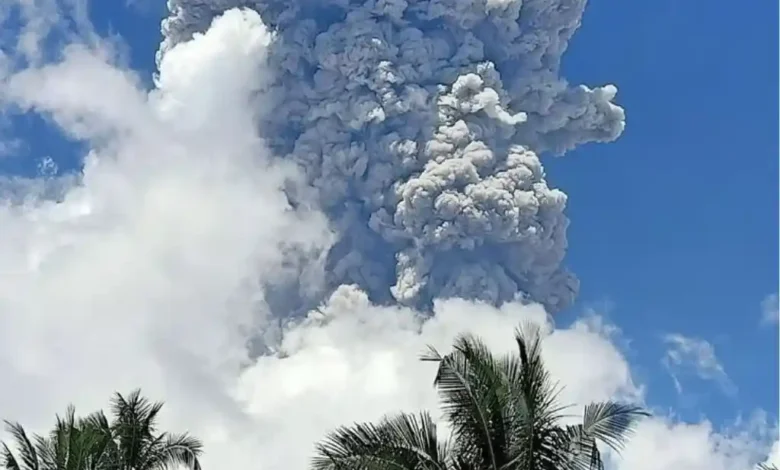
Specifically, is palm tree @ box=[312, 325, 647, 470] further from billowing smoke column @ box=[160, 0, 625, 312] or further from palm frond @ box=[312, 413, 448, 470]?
billowing smoke column @ box=[160, 0, 625, 312]

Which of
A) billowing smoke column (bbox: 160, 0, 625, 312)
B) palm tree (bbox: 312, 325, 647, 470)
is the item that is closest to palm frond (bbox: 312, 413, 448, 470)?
→ palm tree (bbox: 312, 325, 647, 470)

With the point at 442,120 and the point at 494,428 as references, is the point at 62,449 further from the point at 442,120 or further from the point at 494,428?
the point at 442,120

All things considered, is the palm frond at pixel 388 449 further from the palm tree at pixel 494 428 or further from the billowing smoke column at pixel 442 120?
the billowing smoke column at pixel 442 120

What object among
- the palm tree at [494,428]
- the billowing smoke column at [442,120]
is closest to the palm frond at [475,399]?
the palm tree at [494,428]

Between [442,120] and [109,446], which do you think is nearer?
[109,446]

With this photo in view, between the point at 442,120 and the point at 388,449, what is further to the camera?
the point at 442,120

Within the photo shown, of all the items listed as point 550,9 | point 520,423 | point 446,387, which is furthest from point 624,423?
point 550,9

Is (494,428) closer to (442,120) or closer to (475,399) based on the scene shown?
(475,399)

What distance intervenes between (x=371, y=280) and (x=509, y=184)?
18.3m

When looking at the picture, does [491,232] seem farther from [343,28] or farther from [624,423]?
[624,423]

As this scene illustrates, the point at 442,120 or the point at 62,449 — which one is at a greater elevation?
the point at 442,120

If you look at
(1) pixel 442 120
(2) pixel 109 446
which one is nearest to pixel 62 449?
(2) pixel 109 446

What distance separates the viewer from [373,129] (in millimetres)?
77312

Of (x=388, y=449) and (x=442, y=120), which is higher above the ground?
(x=442, y=120)
